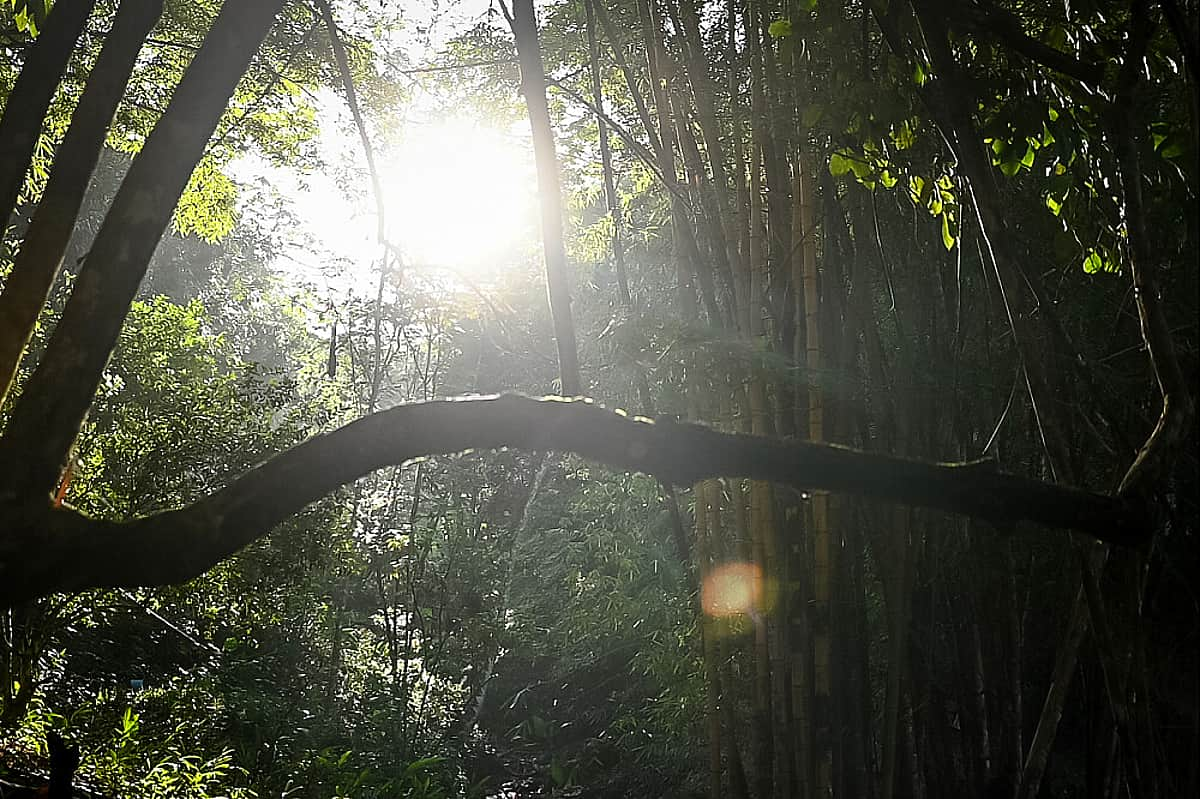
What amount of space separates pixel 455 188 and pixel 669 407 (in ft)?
6.44

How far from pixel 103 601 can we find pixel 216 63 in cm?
454

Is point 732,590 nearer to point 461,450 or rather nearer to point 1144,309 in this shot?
point 1144,309

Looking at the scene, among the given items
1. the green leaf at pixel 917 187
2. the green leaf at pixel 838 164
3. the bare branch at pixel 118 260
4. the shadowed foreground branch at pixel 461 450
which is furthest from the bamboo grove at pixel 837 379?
the bare branch at pixel 118 260

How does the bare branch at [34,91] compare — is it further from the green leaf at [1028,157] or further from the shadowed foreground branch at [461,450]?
the green leaf at [1028,157]

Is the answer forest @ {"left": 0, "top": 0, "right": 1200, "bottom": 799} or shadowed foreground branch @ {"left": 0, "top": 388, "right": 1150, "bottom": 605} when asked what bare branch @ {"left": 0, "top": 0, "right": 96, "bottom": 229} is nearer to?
forest @ {"left": 0, "top": 0, "right": 1200, "bottom": 799}

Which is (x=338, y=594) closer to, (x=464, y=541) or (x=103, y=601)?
(x=464, y=541)

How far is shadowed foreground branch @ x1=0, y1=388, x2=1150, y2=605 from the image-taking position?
88 cm

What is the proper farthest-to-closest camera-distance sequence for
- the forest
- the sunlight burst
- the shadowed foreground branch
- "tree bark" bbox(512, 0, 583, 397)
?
the sunlight burst → "tree bark" bbox(512, 0, 583, 397) → the forest → the shadowed foreground branch

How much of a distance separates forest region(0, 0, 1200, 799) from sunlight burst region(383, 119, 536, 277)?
2 centimetres


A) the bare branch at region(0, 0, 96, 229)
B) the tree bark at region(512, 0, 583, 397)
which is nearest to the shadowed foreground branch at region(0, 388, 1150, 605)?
the tree bark at region(512, 0, 583, 397)

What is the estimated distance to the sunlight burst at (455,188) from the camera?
4.48 meters

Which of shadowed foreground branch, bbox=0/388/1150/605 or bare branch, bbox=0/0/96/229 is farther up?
bare branch, bbox=0/0/96/229

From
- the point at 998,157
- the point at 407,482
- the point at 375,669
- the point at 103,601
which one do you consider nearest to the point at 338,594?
the point at 375,669

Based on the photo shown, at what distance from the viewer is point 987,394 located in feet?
8.18
